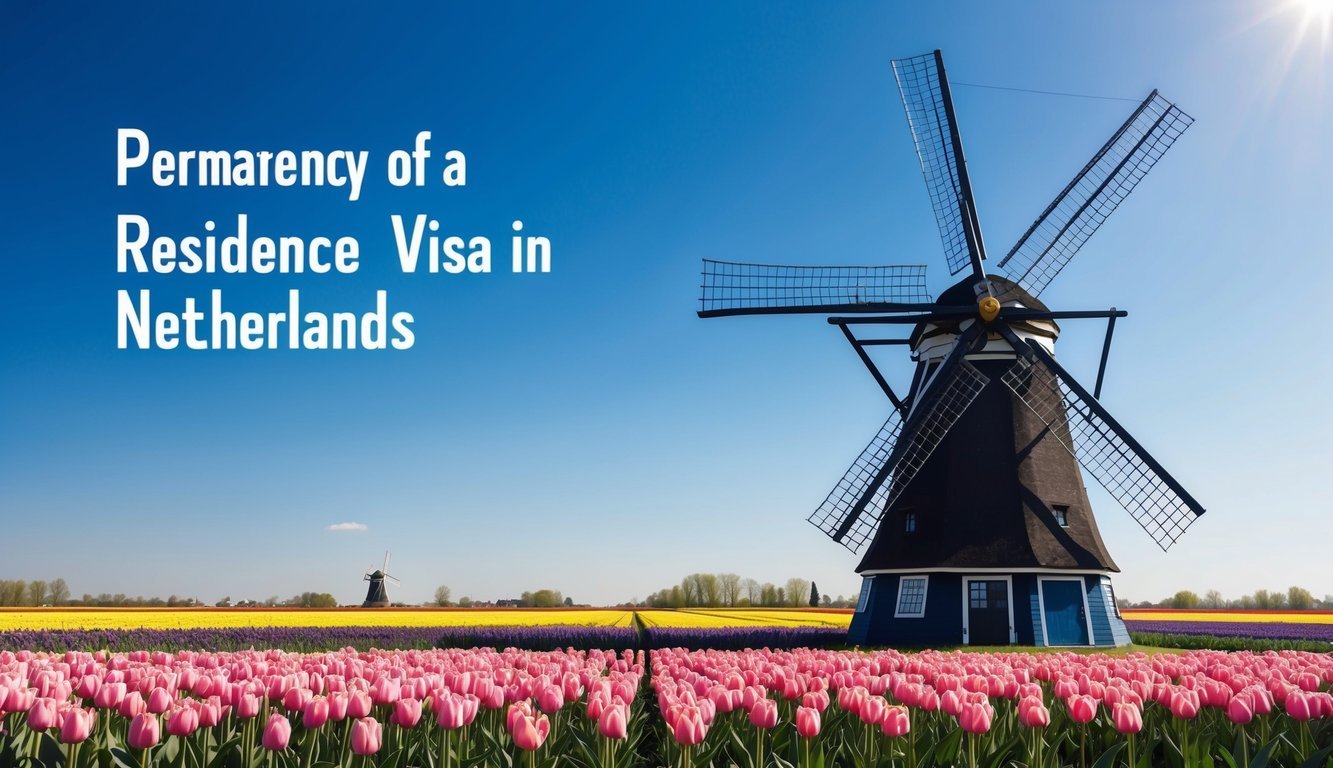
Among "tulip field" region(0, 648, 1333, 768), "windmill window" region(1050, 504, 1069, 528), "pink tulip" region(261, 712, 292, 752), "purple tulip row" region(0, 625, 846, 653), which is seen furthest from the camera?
"windmill window" region(1050, 504, 1069, 528)

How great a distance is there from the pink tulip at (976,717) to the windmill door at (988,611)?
1769 centimetres

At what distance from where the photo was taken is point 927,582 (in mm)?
22953

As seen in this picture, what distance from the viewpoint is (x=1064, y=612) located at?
22.4 m

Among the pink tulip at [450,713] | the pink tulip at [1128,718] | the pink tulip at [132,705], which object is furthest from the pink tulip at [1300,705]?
the pink tulip at [132,705]

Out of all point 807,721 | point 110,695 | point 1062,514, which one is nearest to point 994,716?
point 807,721

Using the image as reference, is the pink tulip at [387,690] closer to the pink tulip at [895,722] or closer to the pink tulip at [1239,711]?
the pink tulip at [895,722]

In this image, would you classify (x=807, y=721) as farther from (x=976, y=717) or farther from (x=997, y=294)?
(x=997, y=294)

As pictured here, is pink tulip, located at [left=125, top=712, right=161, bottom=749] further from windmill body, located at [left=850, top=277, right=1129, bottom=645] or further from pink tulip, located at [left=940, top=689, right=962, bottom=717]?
windmill body, located at [left=850, top=277, right=1129, bottom=645]

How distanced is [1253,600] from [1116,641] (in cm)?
9898

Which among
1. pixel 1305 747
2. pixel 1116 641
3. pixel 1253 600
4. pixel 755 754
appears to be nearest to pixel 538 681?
pixel 755 754

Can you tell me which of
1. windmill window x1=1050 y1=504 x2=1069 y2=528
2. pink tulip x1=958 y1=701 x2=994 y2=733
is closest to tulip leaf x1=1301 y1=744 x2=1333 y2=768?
pink tulip x1=958 y1=701 x2=994 y2=733

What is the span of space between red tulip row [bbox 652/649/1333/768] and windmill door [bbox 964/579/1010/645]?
13.2 m

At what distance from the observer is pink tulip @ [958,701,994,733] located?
5668 millimetres

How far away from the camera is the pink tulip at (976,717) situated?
5668 millimetres
